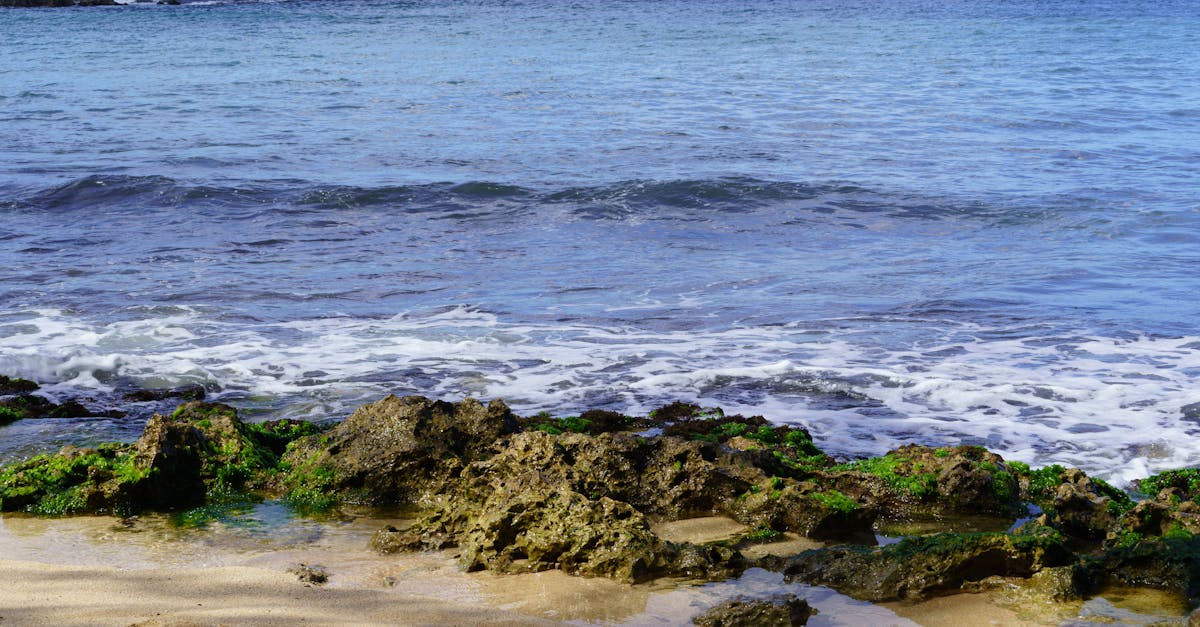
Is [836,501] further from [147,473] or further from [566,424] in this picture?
[147,473]

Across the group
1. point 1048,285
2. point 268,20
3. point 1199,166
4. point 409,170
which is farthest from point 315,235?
point 268,20

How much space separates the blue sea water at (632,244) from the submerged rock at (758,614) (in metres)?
2.71

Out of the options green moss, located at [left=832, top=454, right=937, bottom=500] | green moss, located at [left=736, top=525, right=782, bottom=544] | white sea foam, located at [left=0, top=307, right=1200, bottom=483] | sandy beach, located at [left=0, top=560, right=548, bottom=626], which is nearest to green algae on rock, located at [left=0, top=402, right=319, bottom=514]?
sandy beach, located at [left=0, top=560, right=548, bottom=626]

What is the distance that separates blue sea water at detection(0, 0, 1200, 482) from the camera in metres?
7.93

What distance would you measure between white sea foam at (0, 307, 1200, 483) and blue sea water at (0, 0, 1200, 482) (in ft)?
0.12

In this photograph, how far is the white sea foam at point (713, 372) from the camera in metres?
7.16

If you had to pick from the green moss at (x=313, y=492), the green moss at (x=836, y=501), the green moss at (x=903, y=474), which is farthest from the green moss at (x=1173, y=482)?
the green moss at (x=313, y=492)

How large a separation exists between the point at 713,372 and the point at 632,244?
17.7 feet

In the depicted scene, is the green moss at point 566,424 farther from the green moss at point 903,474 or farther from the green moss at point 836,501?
the green moss at point 836,501

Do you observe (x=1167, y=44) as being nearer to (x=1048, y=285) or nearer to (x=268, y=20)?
(x=1048, y=285)

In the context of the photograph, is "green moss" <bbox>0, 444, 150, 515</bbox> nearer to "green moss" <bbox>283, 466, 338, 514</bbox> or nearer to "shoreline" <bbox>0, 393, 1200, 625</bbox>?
"shoreline" <bbox>0, 393, 1200, 625</bbox>

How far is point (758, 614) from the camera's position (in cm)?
408

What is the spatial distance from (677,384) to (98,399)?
152 inches

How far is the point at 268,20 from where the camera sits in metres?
53.4
